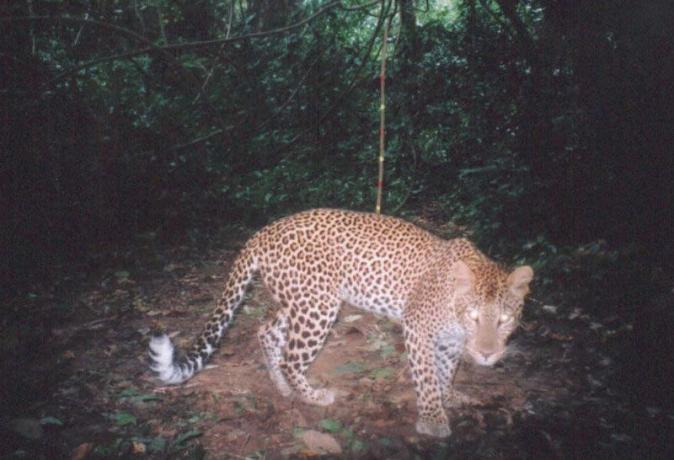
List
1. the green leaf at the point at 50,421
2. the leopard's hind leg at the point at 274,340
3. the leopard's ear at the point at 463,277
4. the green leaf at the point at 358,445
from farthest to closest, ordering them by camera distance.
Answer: the leopard's hind leg at the point at 274,340 < the green leaf at the point at 50,421 < the green leaf at the point at 358,445 < the leopard's ear at the point at 463,277

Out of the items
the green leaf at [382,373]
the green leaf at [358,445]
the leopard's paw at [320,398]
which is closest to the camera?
the green leaf at [358,445]

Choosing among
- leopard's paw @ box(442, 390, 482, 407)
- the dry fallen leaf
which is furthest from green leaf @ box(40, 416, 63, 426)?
leopard's paw @ box(442, 390, 482, 407)

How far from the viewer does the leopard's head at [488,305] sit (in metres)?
4.10

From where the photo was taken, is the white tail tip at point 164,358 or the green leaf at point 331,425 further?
the green leaf at point 331,425

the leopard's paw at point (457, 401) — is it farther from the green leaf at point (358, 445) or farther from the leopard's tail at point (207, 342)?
the leopard's tail at point (207, 342)

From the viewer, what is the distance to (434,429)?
4484mm

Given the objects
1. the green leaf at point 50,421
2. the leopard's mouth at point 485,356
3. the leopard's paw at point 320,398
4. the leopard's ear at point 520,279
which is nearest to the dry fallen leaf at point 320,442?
the leopard's paw at point 320,398

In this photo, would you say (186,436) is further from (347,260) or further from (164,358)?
(347,260)

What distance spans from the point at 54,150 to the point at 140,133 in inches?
79.7

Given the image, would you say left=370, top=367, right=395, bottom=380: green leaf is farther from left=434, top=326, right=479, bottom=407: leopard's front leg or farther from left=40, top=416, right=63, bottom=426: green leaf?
left=40, top=416, right=63, bottom=426: green leaf

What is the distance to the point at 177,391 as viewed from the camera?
16.7ft

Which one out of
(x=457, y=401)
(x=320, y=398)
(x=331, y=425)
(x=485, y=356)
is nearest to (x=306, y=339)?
(x=320, y=398)

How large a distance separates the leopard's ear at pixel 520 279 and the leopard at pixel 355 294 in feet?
0.06

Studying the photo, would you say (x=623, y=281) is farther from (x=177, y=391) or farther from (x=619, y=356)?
(x=177, y=391)
